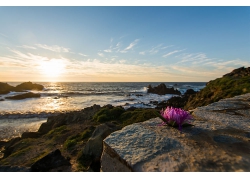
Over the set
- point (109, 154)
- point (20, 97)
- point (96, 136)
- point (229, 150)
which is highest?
point (229, 150)

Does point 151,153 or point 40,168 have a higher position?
point 151,153

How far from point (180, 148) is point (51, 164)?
3220 mm

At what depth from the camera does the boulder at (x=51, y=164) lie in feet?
11.6

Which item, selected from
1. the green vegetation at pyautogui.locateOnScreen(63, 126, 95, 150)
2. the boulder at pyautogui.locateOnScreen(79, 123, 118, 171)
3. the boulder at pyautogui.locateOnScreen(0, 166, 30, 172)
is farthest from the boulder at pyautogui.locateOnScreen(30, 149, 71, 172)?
the green vegetation at pyautogui.locateOnScreen(63, 126, 95, 150)

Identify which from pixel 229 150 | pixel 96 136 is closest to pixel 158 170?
pixel 229 150

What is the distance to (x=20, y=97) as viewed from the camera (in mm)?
34500

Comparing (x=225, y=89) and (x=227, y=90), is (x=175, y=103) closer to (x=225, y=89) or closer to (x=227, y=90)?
(x=225, y=89)

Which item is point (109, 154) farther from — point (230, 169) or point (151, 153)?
point (230, 169)

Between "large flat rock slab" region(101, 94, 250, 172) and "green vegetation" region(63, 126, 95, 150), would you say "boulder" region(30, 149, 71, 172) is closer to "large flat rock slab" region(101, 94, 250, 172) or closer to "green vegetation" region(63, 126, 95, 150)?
"green vegetation" region(63, 126, 95, 150)

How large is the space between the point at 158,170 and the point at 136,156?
23cm

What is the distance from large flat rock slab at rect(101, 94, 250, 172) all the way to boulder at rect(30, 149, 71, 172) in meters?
2.51

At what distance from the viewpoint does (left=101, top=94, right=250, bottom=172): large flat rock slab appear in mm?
1306

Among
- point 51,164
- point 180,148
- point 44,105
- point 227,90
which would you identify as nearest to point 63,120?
point 51,164

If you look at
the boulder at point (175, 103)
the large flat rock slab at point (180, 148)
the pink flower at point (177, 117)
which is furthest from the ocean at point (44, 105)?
the pink flower at point (177, 117)
